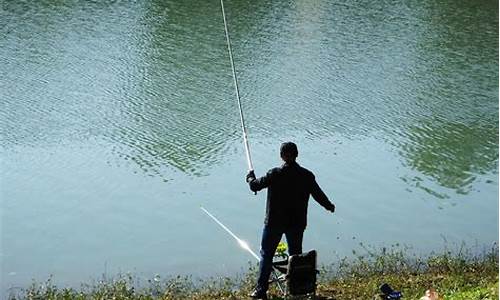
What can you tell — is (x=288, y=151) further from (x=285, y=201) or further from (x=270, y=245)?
(x=270, y=245)

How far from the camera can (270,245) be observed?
684 centimetres

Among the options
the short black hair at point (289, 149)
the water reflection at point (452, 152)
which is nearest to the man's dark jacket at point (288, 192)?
the short black hair at point (289, 149)

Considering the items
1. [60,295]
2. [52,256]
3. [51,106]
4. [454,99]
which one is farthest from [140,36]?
[60,295]

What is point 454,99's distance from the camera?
56.3ft

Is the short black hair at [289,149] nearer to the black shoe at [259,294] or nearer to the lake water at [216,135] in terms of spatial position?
the black shoe at [259,294]

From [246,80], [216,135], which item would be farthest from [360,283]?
[246,80]

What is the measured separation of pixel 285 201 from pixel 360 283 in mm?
1598

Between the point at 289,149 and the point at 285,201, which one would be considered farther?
the point at 285,201

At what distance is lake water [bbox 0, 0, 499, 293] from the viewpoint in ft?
32.9

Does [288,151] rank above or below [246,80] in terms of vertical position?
below

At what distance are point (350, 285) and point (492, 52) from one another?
16295 millimetres

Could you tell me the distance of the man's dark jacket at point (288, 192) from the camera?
658cm

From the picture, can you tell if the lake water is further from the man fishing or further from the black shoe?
the man fishing

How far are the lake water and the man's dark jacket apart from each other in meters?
2.33
